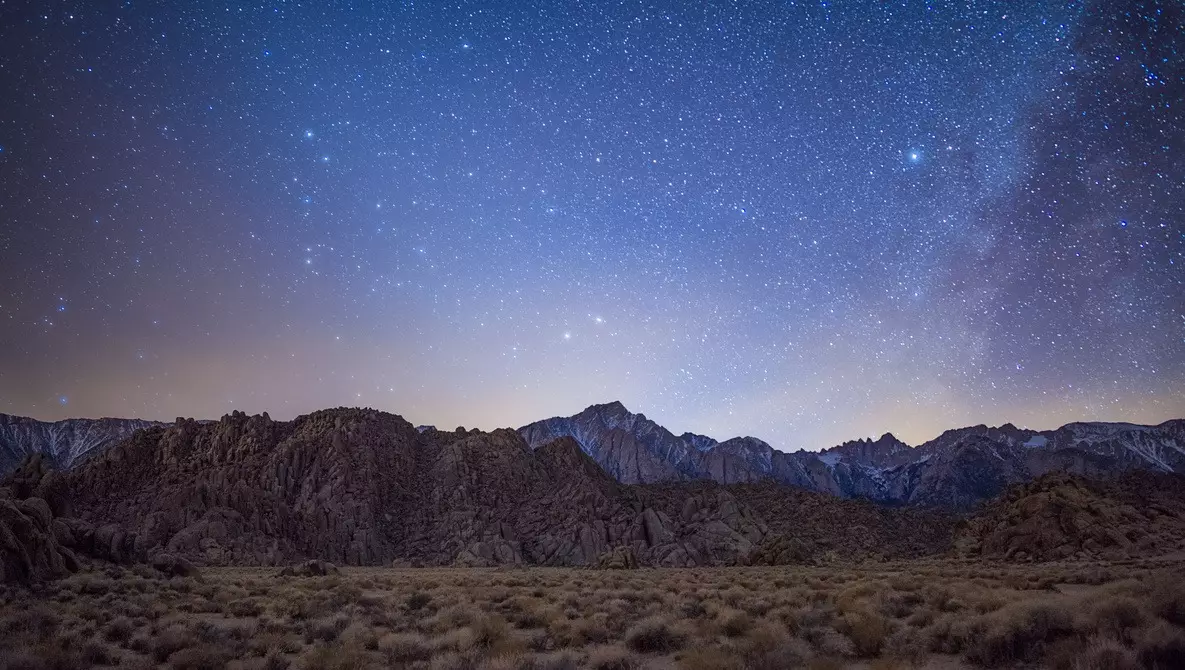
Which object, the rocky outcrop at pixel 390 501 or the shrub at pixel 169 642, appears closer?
the shrub at pixel 169 642

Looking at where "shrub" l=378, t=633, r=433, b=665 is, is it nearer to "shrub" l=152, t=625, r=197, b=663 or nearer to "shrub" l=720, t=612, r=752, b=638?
"shrub" l=152, t=625, r=197, b=663

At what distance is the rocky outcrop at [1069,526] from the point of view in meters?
42.4

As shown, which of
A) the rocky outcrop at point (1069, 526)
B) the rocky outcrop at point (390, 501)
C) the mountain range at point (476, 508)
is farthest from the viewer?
the rocky outcrop at point (390, 501)

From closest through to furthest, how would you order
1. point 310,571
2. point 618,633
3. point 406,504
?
1. point 618,633
2. point 310,571
3. point 406,504

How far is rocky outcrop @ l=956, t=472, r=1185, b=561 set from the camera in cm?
4241

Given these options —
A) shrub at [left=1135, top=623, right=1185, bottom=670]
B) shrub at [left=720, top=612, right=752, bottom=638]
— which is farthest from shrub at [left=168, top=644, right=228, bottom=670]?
shrub at [left=1135, top=623, right=1185, bottom=670]

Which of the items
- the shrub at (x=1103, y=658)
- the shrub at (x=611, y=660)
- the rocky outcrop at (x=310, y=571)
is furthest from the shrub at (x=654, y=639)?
the rocky outcrop at (x=310, y=571)

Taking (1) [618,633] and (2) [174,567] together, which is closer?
(1) [618,633]

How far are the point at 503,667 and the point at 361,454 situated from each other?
3568 inches

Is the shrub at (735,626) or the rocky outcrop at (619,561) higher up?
the shrub at (735,626)

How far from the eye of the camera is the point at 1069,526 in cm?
4519

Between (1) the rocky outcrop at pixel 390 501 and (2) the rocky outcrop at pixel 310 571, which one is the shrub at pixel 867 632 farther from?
(1) the rocky outcrop at pixel 390 501

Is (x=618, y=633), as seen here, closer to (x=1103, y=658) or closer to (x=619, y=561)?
(x=1103, y=658)

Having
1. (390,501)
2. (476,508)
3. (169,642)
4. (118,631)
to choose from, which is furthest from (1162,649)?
(390,501)
